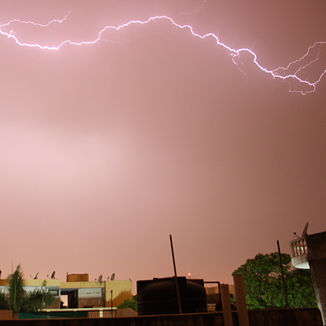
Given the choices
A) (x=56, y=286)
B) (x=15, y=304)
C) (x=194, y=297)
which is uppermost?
(x=56, y=286)

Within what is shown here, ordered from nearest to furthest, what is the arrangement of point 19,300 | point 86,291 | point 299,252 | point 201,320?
point 201,320 < point 299,252 < point 19,300 < point 86,291

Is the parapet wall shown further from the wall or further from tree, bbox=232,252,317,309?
the wall

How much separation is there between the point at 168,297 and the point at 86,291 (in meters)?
41.7

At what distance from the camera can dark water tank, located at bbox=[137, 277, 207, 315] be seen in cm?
1502

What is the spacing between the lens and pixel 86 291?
2128 inches

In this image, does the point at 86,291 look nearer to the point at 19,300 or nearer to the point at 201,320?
the point at 19,300

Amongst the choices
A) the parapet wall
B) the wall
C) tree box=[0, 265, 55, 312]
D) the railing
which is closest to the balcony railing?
the railing

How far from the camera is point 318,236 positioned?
2184 centimetres

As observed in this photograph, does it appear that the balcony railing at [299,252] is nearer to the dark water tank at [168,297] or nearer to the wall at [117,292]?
the dark water tank at [168,297]

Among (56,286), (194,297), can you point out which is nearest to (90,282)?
(56,286)

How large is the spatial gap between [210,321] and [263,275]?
2430 centimetres

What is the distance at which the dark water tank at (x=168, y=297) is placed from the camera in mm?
15023

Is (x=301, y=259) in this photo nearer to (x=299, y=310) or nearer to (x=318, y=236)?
(x=318, y=236)

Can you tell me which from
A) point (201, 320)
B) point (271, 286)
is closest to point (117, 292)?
point (271, 286)
